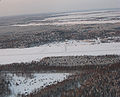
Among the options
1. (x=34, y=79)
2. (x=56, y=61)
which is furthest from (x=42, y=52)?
(x=34, y=79)

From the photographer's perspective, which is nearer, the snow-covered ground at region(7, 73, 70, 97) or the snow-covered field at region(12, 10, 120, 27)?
the snow-covered ground at region(7, 73, 70, 97)

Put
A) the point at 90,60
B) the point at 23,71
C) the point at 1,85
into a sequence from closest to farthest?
1. the point at 1,85
2. the point at 23,71
3. the point at 90,60

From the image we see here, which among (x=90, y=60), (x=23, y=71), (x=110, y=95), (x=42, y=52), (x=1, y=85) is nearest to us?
(x=110, y=95)

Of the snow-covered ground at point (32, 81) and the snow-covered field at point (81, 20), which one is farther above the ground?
the snow-covered ground at point (32, 81)

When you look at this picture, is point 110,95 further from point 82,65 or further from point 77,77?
point 82,65

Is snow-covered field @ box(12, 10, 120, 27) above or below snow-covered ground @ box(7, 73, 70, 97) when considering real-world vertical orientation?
below

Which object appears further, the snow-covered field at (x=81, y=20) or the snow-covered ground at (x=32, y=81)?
the snow-covered field at (x=81, y=20)

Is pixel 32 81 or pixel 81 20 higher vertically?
pixel 32 81

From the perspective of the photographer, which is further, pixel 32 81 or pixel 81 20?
pixel 81 20
